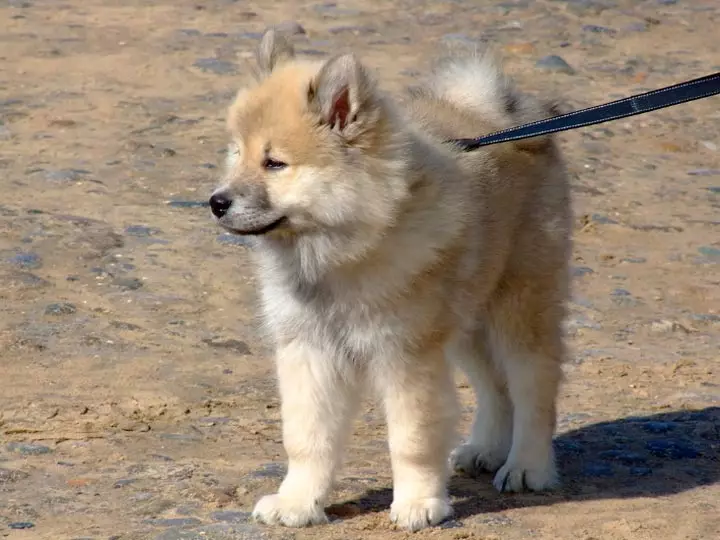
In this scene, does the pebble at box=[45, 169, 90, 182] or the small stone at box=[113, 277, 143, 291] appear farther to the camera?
the pebble at box=[45, 169, 90, 182]

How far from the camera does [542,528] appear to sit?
487cm

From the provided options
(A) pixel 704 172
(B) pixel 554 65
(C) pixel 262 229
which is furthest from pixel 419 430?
(B) pixel 554 65

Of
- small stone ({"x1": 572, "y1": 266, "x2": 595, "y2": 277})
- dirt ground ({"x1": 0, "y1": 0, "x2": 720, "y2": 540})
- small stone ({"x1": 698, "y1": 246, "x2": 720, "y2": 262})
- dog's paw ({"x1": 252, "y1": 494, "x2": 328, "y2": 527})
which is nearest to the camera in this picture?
dog's paw ({"x1": 252, "y1": 494, "x2": 328, "y2": 527})

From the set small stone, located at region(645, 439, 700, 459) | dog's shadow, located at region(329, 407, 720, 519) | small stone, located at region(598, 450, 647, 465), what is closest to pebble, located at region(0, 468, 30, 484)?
dog's shadow, located at region(329, 407, 720, 519)

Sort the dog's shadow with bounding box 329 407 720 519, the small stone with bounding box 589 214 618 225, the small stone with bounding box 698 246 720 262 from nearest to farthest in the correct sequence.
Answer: the dog's shadow with bounding box 329 407 720 519 → the small stone with bounding box 698 246 720 262 → the small stone with bounding box 589 214 618 225

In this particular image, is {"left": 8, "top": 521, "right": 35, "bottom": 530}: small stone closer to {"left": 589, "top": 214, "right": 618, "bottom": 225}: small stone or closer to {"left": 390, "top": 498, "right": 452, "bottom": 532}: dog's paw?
{"left": 390, "top": 498, "right": 452, "bottom": 532}: dog's paw

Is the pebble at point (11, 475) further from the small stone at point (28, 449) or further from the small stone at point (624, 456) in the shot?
the small stone at point (624, 456)

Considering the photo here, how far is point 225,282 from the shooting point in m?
7.55

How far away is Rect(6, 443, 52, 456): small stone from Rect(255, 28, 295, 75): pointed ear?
6.11 ft

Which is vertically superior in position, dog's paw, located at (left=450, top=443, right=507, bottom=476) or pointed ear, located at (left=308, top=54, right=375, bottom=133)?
pointed ear, located at (left=308, top=54, right=375, bottom=133)

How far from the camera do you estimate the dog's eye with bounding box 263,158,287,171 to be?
4.64 metres

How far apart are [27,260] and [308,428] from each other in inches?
124

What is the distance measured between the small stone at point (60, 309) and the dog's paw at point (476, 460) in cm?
233

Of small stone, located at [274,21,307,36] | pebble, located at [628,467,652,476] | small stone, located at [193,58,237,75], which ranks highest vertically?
small stone, located at [274,21,307,36]
